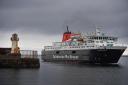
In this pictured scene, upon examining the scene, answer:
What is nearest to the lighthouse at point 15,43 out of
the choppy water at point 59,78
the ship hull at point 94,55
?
the choppy water at point 59,78

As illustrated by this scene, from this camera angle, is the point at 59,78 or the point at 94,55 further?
the point at 94,55

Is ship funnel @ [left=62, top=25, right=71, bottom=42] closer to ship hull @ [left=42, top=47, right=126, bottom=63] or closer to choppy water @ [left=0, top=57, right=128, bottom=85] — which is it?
ship hull @ [left=42, top=47, right=126, bottom=63]

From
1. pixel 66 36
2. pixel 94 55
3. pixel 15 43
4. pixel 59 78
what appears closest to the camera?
pixel 59 78

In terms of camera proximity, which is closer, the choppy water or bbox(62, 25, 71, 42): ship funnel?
the choppy water

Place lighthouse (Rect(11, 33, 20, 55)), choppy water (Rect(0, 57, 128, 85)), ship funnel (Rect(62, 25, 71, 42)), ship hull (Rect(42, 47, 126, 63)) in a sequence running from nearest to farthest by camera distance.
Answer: choppy water (Rect(0, 57, 128, 85)) → lighthouse (Rect(11, 33, 20, 55)) → ship hull (Rect(42, 47, 126, 63)) → ship funnel (Rect(62, 25, 71, 42))

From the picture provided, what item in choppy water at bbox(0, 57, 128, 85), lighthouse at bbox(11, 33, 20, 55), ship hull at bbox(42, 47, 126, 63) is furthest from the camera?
ship hull at bbox(42, 47, 126, 63)

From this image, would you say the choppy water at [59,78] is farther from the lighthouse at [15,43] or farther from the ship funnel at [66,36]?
the ship funnel at [66,36]

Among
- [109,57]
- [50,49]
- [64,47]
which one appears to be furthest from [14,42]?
[50,49]

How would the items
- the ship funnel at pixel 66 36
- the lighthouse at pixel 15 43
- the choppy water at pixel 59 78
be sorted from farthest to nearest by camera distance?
the ship funnel at pixel 66 36 < the lighthouse at pixel 15 43 < the choppy water at pixel 59 78

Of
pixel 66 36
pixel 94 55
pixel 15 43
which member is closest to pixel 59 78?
pixel 15 43

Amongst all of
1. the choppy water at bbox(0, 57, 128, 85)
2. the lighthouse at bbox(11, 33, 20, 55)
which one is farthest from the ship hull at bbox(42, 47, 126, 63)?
the choppy water at bbox(0, 57, 128, 85)

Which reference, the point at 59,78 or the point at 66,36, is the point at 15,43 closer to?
the point at 59,78

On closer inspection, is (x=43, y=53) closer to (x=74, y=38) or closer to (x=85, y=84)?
(x=74, y=38)

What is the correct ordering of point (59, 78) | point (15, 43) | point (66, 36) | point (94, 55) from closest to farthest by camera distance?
point (59, 78) < point (15, 43) < point (94, 55) < point (66, 36)
